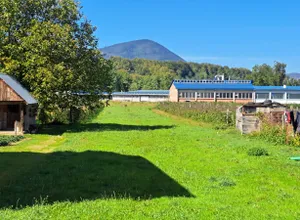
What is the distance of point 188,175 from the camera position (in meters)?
11.6

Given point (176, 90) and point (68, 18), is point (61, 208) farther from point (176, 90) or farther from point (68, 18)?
point (176, 90)

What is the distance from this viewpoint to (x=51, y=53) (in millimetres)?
26906

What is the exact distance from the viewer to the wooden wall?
23.3m

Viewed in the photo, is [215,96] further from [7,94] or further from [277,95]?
[7,94]

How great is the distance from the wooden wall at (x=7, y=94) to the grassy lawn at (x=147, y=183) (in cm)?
602

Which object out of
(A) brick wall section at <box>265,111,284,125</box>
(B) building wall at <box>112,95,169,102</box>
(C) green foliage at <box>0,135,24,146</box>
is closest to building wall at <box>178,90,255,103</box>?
(B) building wall at <box>112,95,169,102</box>

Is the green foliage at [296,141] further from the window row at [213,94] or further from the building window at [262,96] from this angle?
the building window at [262,96]

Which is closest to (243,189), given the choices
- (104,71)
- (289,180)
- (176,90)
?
(289,180)

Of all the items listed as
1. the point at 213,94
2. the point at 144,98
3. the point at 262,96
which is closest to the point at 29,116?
the point at 213,94

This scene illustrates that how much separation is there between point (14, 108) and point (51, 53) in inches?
191

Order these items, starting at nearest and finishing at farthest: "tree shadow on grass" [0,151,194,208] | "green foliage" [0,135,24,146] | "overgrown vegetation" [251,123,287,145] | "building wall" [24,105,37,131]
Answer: "tree shadow on grass" [0,151,194,208], "green foliage" [0,135,24,146], "overgrown vegetation" [251,123,287,145], "building wall" [24,105,37,131]

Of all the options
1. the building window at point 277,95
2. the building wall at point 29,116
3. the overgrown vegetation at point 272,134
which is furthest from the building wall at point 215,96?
the overgrown vegetation at point 272,134

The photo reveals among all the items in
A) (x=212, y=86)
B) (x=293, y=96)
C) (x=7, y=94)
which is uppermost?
(x=212, y=86)

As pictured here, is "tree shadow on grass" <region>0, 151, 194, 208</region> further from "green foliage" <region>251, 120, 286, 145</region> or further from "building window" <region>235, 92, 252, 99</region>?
"building window" <region>235, 92, 252, 99</region>
